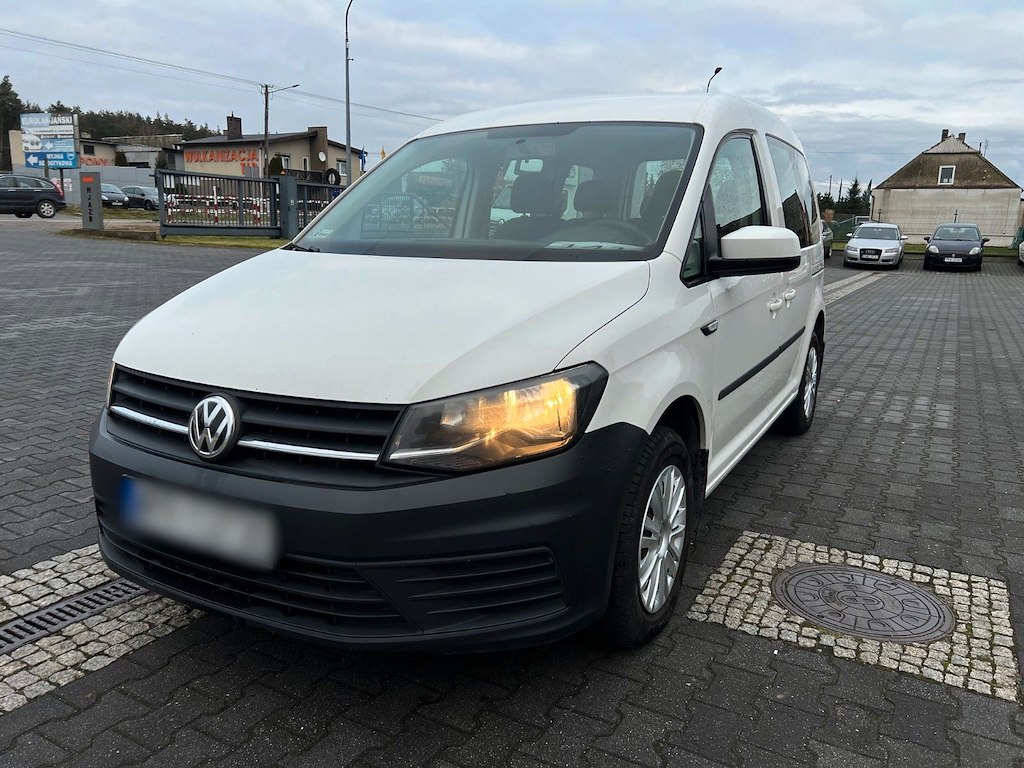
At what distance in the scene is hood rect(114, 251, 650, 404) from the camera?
2225 mm

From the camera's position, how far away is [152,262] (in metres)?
18.8

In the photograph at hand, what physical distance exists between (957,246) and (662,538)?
101 feet

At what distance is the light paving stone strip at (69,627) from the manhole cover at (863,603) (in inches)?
92.7

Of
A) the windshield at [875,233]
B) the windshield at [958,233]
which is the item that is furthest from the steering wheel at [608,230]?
the windshield at [958,233]

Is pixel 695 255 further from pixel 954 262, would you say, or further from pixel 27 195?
pixel 27 195

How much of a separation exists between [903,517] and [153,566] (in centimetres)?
357

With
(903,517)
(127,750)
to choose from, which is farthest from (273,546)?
(903,517)

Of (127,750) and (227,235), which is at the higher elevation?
(227,235)

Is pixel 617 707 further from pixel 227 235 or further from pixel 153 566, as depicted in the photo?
pixel 227 235

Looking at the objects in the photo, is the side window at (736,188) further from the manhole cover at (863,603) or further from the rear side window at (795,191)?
the manhole cover at (863,603)

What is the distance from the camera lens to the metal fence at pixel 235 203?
24438mm

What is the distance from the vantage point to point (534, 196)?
11.0 ft

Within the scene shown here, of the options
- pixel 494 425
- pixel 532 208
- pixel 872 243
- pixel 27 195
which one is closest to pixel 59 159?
pixel 27 195

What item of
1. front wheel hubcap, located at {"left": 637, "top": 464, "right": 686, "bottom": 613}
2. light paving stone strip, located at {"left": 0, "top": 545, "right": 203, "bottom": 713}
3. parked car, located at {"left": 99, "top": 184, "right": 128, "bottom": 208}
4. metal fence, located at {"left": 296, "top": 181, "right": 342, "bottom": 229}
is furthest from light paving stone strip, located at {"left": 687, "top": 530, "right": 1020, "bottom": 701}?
parked car, located at {"left": 99, "top": 184, "right": 128, "bottom": 208}
